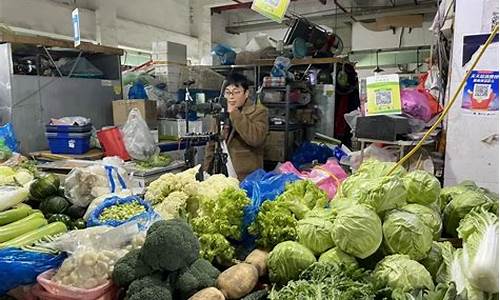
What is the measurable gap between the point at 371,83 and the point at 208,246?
154 centimetres

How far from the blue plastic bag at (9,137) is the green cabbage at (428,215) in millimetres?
4122

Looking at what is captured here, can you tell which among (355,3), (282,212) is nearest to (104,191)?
(282,212)

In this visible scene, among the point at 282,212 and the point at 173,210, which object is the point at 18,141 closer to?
the point at 173,210

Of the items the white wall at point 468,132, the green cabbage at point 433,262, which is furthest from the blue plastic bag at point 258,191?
the white wall at point 468,132

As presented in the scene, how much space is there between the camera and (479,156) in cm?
242

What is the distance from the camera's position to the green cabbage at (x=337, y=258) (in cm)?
130

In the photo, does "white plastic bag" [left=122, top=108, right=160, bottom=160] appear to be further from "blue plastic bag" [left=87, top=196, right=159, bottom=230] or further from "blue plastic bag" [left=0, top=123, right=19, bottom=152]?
"blue plastic bag" [left=87, top=196, right=159, bottom=230]

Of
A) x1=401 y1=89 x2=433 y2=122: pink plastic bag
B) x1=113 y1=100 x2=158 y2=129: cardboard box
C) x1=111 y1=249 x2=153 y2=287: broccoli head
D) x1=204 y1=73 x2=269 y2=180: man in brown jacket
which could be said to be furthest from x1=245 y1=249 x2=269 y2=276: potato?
x1=113 y1=100 x2=158 y2=129: cardboard box

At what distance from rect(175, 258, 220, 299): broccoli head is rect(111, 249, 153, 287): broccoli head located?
0.39 feet

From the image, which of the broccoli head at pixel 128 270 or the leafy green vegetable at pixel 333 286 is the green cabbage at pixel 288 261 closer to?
the leafy green vegetable at pixel 333 286

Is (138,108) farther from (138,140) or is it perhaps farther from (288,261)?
(288,261)

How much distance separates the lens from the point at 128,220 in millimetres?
1616

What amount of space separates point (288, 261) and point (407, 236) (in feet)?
1.46

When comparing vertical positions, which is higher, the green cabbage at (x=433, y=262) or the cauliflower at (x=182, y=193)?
the cauliflower at (x=182, y=193)
